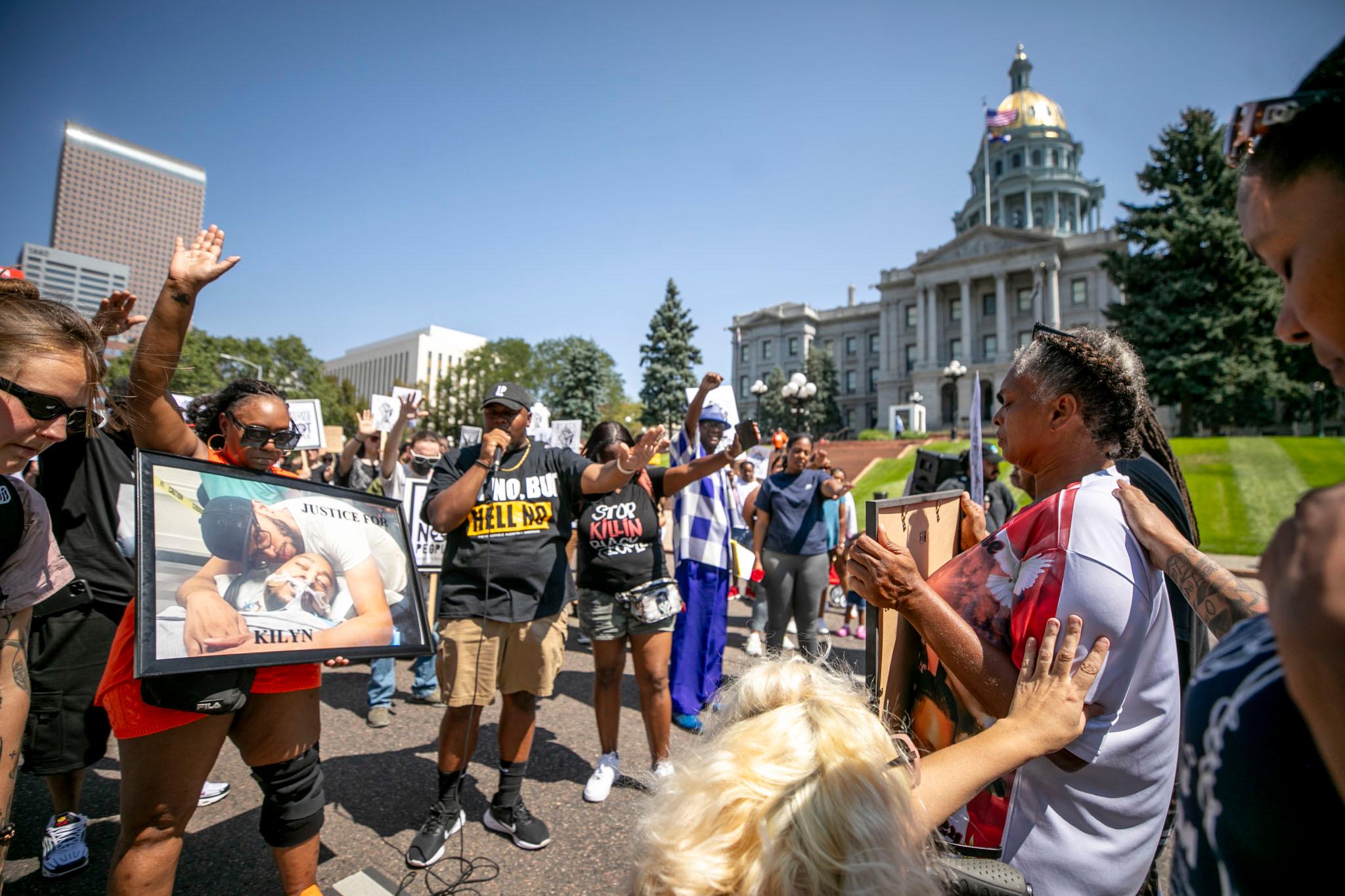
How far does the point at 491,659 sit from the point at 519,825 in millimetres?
856

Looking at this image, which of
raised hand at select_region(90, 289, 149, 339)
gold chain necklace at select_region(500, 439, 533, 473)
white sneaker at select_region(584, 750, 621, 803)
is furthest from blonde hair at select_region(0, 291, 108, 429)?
white sneaker at select_region(584, 750, 621, 803)

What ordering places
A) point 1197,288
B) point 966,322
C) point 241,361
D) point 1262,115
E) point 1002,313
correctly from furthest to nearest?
point 966,322 → point 1002,313 → point 1197,288 → point 241,361 → point 1262,115

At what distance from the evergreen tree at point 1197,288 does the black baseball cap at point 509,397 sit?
31.4m

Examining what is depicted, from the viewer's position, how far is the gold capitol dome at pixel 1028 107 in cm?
7662

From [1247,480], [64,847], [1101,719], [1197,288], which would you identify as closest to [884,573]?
[1101,719]

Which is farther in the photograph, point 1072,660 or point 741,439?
Result: point 741,439

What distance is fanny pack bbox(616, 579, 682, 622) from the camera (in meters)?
4.07

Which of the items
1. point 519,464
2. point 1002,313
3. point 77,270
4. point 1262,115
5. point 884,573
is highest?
point 77,270

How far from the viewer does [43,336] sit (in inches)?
69.5

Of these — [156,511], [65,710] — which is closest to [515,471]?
[156,511]

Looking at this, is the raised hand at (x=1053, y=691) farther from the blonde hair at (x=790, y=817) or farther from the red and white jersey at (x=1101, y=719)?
Answer: the blonde hair at (x=790, y=817)

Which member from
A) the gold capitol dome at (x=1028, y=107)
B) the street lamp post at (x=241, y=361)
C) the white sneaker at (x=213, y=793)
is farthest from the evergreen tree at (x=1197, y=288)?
the gold capitol dome at (x=1028, y=107)

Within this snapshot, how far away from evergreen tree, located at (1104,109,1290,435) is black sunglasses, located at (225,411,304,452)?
3265 cm

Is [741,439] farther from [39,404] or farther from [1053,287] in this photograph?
[1053,287]
